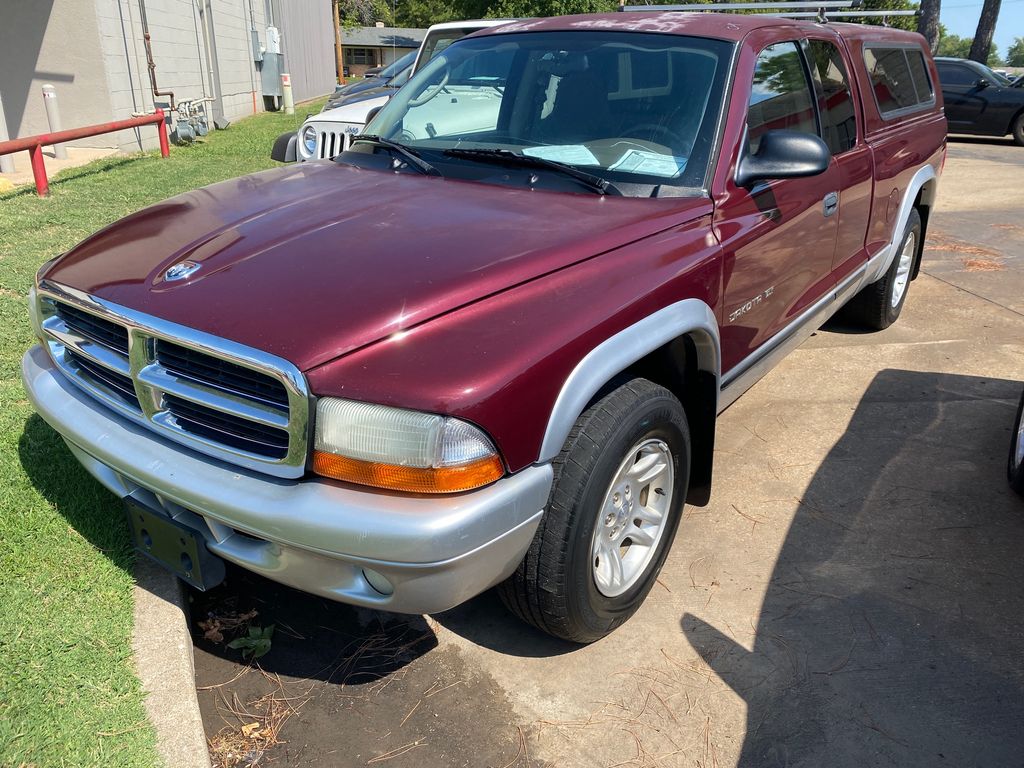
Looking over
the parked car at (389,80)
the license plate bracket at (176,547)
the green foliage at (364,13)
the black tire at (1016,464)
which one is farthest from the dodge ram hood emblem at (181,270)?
the green foliage at (364,13)

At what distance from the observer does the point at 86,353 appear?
2523 millimetres

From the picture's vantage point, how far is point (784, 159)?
2.95 meters

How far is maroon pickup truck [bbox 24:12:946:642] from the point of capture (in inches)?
78.6

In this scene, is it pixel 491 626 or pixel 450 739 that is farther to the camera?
pixel 491 626

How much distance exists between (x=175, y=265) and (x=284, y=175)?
1.08 metres

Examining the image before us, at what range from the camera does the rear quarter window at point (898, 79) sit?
450 cm

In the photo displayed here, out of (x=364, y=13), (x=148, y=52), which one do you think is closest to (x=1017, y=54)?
(x=364, y=13)

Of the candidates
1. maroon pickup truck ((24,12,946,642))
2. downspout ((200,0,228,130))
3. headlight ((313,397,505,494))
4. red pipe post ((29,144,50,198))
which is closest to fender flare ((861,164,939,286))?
maroon pickup truck ((24,12,946,642))

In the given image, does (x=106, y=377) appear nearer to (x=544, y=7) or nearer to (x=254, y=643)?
(x=254, y=643)

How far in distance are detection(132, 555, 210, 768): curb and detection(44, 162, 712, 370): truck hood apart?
3.35 feet

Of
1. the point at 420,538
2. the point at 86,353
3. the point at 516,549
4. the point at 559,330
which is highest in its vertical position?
the point at 559,330

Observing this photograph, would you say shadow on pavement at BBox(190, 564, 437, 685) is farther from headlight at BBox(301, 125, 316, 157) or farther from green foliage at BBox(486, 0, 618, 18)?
green foliage at BBox(486, 0, 618, 18)

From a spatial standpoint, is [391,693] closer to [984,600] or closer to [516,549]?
[516,549]

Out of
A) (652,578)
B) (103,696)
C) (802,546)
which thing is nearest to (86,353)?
(103,696)
